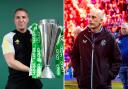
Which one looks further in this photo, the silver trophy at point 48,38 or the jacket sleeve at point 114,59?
the jacket sleeve at point 114,59

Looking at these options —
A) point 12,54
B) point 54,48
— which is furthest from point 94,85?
point 12,54

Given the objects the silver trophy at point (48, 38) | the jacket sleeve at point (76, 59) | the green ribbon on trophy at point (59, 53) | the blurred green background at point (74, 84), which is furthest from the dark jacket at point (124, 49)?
the silver trophy at point (48, 38)

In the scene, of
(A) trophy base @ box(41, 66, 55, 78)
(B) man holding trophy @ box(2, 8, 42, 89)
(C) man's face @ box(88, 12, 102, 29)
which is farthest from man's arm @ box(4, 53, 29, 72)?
(C) man's face @ box(88, 12, 102, 29)

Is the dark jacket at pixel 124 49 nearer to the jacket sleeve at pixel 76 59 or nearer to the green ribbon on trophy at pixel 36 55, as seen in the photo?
the jacket sleeve at pixel 76 59

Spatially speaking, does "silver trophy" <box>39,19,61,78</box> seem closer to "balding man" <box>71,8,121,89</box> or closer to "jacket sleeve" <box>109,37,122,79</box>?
"balding man" <box>71,8,121,89</box>

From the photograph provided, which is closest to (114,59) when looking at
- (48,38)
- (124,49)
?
(48,38)

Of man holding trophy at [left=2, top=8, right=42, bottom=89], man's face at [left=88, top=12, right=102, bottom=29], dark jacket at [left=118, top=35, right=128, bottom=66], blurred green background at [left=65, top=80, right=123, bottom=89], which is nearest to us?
man holding trophy at [left=2, top=8, right=42, bottom=89]

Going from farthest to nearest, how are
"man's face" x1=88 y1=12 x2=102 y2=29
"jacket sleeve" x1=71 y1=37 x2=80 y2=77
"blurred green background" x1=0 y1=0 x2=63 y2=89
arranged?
"blurred green background" x1=0 y1=0 x2=63 y2=89
"jacket sleeve" x1=71 y1=37 x2=80 y2=77
"man's face" x1=88 y1=12 x2=102 y2=29

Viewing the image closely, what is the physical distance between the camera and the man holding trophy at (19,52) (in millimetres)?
3033

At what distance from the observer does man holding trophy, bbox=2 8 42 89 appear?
9.95 feet

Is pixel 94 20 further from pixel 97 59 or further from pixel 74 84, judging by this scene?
pixel 74 84

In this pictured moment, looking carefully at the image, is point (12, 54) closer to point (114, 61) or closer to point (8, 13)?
point (114, 61)

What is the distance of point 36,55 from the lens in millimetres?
2963

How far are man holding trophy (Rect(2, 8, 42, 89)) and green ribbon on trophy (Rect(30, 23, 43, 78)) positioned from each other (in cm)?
9
